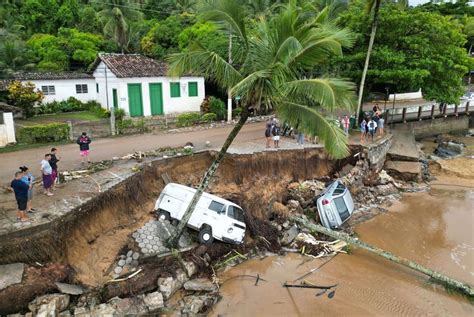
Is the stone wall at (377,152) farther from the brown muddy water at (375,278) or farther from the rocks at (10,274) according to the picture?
the rocks at (10,274)

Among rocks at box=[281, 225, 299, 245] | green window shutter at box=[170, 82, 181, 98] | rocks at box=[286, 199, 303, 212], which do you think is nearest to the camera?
rocks at box=[281, 225, 299, 245]

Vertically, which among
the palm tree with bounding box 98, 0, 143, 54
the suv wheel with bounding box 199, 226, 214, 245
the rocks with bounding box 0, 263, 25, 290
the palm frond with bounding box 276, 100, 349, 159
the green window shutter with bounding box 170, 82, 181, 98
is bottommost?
the suv wheel with bounding box 199, 226, 214, 245

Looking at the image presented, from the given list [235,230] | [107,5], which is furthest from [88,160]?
[107,5]

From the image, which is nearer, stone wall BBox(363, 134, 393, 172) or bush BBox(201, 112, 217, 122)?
stone wall BBox(363, 134, 393, 172)

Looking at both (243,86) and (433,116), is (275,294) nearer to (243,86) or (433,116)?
(243,86)

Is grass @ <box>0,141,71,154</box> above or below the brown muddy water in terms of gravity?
above

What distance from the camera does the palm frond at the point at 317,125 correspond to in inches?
358

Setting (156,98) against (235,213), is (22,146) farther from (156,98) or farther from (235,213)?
(235,213)

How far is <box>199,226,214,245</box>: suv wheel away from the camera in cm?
1355

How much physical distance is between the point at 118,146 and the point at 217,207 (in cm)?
916

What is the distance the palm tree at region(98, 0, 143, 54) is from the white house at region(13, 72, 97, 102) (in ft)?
22.0

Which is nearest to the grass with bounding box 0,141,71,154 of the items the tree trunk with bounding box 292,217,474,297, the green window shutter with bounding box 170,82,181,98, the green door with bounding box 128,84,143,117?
the green door with bounding box 128,84,143,117

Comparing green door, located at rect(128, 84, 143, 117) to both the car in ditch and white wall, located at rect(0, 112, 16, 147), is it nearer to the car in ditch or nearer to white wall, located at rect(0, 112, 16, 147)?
white wall, located at rect(0, 112, 16, 147)

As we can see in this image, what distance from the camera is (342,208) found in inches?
648
